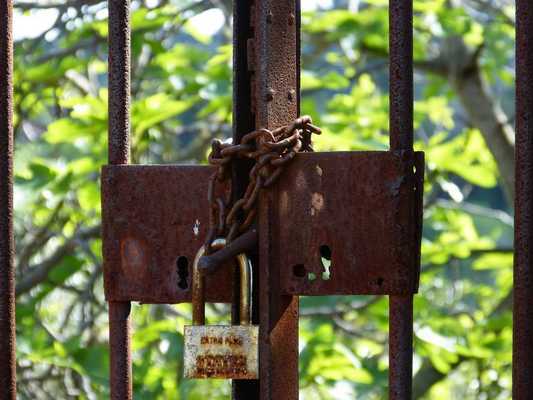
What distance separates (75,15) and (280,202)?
2004 millimetres

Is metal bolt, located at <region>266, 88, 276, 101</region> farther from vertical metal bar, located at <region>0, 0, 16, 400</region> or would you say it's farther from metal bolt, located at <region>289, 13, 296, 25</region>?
vertical metal bar, located at <region>0, 0, 16, 400</region>

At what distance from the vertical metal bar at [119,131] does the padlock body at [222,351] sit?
13 centimetres

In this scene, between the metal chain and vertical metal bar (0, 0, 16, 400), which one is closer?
the metal chain

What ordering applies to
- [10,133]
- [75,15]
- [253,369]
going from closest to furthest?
[253,369] < [10,133] < [75,15]

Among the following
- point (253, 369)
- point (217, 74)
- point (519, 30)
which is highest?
point (217, 74)

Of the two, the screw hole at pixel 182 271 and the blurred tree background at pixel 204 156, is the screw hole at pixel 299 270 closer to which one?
the screw hole at pixel 182 271

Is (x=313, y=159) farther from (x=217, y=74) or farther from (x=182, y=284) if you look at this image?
(x=217, y=74)

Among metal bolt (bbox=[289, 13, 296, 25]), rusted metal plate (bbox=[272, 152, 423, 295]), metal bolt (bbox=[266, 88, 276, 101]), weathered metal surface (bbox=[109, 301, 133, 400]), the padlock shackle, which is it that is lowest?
weathered metal surface (bbox=[109, 301, 133, 400])

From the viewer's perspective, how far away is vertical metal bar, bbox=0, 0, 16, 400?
126cm

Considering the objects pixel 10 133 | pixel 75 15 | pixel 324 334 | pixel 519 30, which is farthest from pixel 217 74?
pixel 519 30

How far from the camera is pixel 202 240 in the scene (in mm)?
1156

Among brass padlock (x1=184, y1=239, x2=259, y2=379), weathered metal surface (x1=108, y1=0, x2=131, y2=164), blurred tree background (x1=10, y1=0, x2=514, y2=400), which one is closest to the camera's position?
brass padlock (x1=184, y1=239, x2=259, y2=379)

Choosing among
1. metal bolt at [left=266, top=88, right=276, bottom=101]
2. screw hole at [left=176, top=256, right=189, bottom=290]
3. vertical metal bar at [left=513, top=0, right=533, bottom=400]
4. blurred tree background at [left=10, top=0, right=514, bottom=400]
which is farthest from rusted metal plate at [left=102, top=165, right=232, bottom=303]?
blurred tree background at [left=10, top=0, right=514, bottom=400]

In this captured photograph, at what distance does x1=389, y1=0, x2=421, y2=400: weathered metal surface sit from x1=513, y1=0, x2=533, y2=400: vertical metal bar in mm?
130
